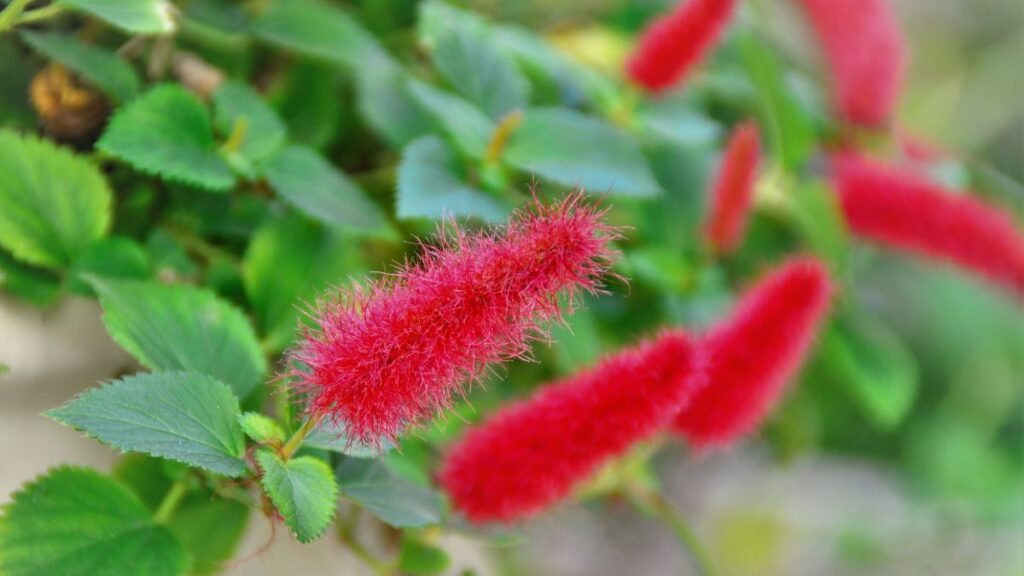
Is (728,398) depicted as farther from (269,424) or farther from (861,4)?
(861,4)

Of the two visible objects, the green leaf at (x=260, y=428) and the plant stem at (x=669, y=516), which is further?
the plant stem at (x=669, y=516)

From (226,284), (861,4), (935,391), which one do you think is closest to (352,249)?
(226,284)

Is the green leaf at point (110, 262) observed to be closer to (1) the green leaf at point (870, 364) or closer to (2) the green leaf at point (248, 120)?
(2) the green leaf at point (248, 120)

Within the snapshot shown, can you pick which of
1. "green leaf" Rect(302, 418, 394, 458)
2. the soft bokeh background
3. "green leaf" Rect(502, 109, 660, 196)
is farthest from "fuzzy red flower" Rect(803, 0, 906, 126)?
"green leaf" Rect(302, 418, 394, 458)

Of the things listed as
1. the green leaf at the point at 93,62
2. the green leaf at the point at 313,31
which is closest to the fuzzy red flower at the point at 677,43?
the green leaf at the point at 313,31

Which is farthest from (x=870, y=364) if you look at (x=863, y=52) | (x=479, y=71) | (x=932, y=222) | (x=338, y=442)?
(x=338, y=442)
